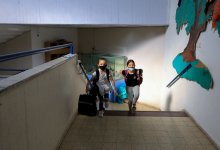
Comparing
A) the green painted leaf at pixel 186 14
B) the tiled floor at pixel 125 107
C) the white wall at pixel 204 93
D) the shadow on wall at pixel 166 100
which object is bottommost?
the tiled floor at pixel 125 107

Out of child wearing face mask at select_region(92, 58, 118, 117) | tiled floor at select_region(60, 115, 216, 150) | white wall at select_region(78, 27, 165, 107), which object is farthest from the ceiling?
tiled floor at select_region(60, 115, 216, 150)

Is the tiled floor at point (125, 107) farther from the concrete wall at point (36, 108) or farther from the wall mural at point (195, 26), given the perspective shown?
the concrete wall at point (36, 108)

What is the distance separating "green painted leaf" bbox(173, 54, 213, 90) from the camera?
3.28 metres

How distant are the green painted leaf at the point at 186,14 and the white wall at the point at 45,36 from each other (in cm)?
404

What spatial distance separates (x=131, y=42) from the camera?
25.3ft

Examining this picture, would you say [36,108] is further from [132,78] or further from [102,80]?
[132,78]

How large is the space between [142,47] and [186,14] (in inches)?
117

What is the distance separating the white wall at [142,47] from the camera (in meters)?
6.79

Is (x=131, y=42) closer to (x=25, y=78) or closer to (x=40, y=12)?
(x=40, y=12)

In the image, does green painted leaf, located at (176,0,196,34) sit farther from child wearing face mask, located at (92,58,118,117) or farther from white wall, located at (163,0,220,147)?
child wearing face mask, located at (92,58,118,117)

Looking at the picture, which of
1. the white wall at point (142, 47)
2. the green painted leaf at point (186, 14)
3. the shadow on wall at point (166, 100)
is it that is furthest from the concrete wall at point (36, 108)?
the white wall at point (142, 47)

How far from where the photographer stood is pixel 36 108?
2.28 metres

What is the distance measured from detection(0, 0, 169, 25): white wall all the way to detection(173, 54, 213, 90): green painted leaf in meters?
1.65

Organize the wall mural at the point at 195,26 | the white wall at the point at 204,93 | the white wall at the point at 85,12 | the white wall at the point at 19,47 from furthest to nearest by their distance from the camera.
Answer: the white wall at the point at 19,47 < the white wall at the point at 85,12 < the wall mural at the point at 195,26 < the white wall at the point at 204,93
